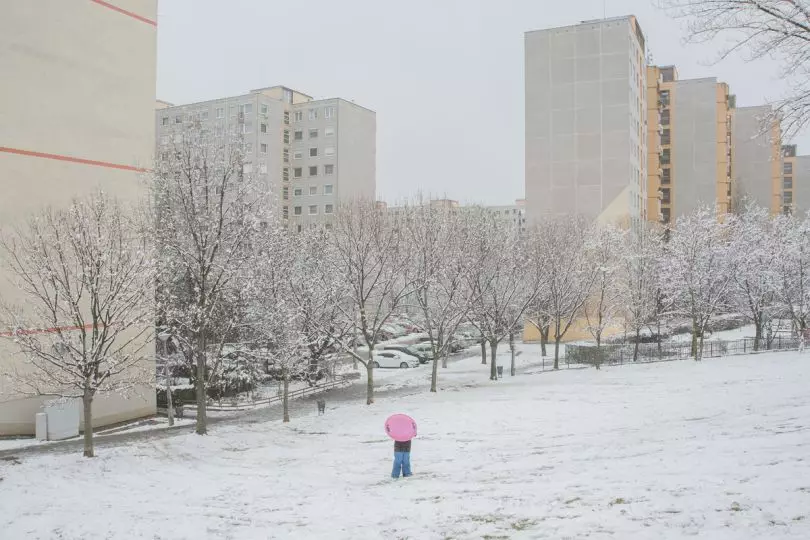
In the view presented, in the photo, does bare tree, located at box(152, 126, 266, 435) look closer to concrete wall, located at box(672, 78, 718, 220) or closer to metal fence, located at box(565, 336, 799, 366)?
metal fence, located at box(565, 336, 799, 366)

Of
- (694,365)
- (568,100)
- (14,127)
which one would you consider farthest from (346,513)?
(568,100)

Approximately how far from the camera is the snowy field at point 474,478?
910 centimetres

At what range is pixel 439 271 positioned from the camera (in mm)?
27766

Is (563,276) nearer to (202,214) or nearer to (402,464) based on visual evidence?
(202,214)

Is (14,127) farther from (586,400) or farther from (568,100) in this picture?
(568,100)

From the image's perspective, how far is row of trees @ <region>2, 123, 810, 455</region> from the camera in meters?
16.8

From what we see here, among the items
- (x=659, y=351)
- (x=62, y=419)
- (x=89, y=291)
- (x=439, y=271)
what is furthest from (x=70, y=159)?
(x=659, y=351)

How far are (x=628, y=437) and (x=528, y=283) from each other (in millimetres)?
20512

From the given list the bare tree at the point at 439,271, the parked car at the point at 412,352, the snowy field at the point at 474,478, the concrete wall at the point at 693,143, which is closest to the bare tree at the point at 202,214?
the snowy field at the point at 474,478

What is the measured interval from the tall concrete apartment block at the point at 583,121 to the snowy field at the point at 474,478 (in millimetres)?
33096

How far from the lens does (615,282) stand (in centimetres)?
3853

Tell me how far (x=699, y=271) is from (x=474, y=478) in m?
25.3

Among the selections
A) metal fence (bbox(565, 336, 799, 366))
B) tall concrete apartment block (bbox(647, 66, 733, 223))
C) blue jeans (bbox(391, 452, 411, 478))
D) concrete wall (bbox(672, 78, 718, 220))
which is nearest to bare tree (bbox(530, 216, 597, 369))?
metal fence (bbox(565, 336, 799, 366))

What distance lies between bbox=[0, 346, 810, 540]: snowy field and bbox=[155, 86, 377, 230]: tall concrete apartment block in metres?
54.8
